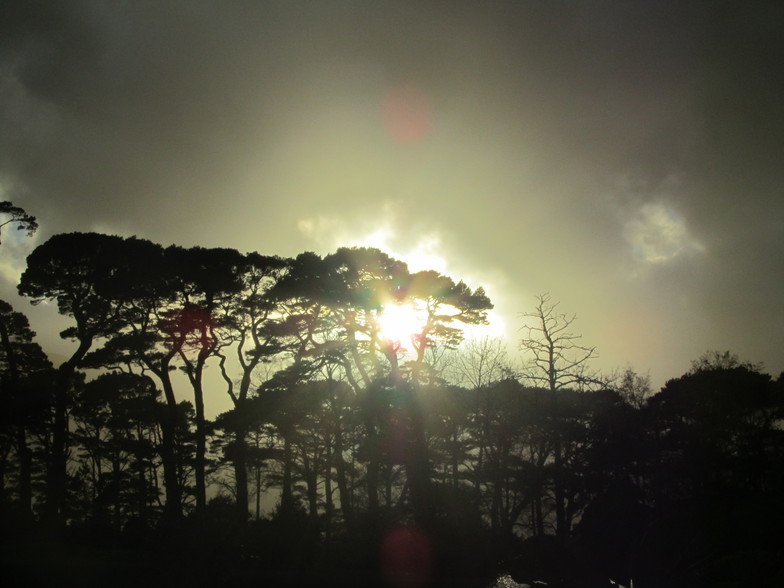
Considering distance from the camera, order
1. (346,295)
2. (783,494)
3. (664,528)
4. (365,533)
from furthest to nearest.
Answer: (346,295), (365,533), (664,528), (783,494)

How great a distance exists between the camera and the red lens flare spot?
17413 millimetres

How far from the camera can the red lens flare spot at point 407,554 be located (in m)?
17.4

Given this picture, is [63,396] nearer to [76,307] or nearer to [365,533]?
[76,307]

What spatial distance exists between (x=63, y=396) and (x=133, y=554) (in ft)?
35.4

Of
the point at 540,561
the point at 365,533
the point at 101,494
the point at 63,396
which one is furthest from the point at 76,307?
the point at 540,561

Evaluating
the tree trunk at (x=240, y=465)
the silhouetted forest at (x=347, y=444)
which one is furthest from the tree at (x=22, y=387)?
the tree trunk at (x=240, y=465)

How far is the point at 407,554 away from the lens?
60.3 feet

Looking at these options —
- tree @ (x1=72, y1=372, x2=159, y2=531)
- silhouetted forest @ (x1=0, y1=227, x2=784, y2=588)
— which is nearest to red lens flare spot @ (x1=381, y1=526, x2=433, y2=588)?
silhouetted forest @ (x1=0, y1=227, x2=784, y2=588)

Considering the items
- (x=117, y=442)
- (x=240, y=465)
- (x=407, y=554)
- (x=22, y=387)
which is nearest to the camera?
(x=407, y=554)

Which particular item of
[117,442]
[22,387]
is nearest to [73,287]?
[22,387]

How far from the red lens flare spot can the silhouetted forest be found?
0.29 feet

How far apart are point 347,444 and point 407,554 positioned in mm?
9617

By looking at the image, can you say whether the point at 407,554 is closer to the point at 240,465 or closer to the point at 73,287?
the point at 240,465

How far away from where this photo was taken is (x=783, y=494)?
1373 centimetres
